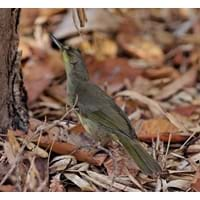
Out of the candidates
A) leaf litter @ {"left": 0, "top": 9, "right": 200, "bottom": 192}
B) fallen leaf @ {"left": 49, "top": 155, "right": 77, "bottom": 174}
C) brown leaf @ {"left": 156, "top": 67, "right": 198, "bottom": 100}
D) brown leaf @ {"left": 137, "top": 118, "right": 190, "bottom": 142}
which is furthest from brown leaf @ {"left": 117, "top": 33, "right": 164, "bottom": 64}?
fallen leaf @ {"left": 49, "top": 155, "right": 77, "bottom": 174}

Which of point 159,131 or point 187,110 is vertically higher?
point 159,131

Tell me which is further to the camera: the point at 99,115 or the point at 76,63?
the point at 76,63

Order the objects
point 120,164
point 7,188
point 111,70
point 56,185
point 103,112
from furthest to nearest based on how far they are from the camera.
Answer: point 111,70 < point 103,112 < point 120,164 < point 56,185 < point 7,188

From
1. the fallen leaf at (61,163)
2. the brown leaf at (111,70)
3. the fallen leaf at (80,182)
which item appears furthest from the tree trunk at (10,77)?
the brown leaf at (111,70)

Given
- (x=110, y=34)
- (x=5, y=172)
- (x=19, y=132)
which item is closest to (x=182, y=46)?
(x=110, y=34)

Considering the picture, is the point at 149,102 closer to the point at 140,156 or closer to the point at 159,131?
the point at 159,131

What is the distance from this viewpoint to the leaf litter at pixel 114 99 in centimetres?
407

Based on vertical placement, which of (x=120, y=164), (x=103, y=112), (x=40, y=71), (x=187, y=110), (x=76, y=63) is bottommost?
(x=187, y=110)

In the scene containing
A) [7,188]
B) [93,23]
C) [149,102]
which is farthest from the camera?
[93,23]

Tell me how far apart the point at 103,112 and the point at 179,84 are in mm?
1866

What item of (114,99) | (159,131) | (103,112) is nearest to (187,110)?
(114,99)

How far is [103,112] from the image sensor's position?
4359 millimetres

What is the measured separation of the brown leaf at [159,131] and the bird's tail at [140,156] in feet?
0.97

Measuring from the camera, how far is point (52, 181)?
4.02 m
